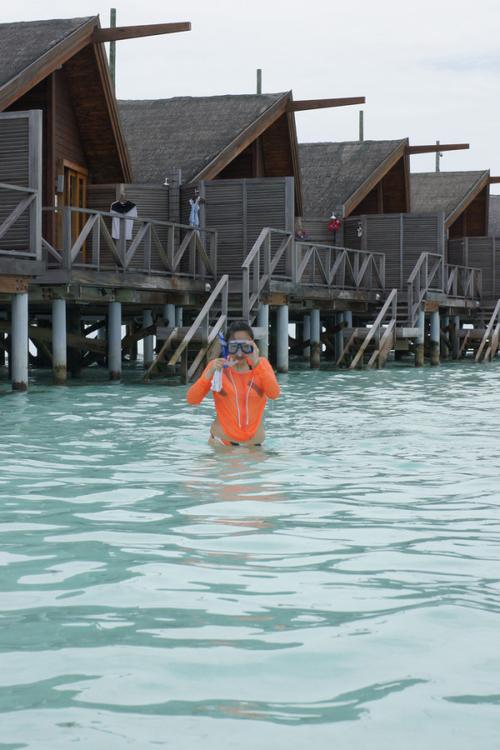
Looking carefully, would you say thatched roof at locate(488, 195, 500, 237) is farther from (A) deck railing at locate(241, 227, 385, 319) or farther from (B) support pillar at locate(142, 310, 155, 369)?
(B) support pillar at locate(142, 310, 155, 369)

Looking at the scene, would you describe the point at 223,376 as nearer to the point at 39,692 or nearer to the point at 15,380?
the point at 39,692

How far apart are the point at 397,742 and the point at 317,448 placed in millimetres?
7394

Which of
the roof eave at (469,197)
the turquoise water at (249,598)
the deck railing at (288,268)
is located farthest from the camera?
the roof eave at (469,197)

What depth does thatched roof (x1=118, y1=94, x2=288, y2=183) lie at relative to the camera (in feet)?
85.3

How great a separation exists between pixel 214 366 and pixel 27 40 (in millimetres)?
12313

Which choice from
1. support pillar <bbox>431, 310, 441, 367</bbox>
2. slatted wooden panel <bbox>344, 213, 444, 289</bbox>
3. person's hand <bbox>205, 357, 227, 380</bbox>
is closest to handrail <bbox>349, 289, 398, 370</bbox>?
support pillar <bbox>431, 310, 441, 367</bbox>

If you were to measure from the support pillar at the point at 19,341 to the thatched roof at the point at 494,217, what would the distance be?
103ft

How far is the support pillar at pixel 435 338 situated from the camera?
3011 cm

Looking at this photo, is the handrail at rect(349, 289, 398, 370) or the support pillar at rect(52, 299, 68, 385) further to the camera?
the handrail at rect(349, 289, 398, 370)

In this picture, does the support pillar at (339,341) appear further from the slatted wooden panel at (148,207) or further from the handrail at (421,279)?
the slatted wooden panel at (148,207)

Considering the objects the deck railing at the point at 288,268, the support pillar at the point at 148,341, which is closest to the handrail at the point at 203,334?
the deck railing at the point at 288,268

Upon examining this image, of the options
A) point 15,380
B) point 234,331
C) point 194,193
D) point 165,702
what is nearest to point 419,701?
point 165,702

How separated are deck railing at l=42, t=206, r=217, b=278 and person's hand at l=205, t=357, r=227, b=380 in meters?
8.89

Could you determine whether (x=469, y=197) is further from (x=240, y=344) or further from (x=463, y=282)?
(x=240, y=344)
